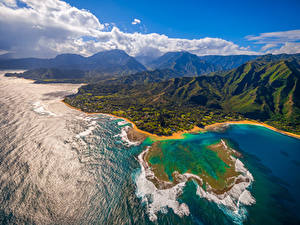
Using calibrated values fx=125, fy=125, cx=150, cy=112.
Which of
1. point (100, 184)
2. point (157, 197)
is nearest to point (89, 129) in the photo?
point (100, 184)

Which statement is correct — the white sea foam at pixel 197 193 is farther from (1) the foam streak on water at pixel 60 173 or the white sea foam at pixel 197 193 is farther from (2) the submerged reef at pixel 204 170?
(1) the foam streak on water at pixel 60 173

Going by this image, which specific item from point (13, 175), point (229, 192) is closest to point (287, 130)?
point (229, 192)

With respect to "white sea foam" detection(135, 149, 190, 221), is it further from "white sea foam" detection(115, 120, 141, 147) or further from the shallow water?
"white sea foam" detection(115, 120, 141, 147)

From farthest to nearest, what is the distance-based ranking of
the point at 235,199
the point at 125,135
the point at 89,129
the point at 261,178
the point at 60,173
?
the point at 89,129 < the point at 125,135 < the point at 261,178 < the point at 60,173 < the point at 235,199

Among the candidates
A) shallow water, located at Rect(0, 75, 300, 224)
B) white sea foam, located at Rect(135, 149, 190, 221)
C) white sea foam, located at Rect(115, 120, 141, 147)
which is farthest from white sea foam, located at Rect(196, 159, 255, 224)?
white sea foam, located at Rect(115, 120, 141, 147)

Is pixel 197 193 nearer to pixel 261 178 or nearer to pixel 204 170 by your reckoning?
pixel 204 170

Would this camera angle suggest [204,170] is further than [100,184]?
Yes

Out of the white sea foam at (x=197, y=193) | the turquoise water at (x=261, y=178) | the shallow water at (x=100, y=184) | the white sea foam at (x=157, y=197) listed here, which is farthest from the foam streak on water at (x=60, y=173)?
the turquoise water at (x=261, y=178)
